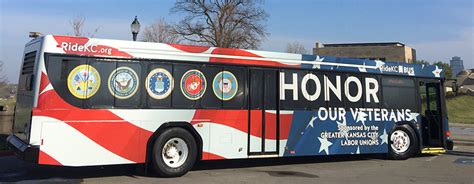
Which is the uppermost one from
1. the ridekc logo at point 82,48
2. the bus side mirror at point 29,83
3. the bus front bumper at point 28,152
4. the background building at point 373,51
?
the background building at point 373,51

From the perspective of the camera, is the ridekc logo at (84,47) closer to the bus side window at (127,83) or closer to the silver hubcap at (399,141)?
the bus side window at (127,83)

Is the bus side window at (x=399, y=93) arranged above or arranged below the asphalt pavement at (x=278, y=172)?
above

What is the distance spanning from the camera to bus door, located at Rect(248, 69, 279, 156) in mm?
9148

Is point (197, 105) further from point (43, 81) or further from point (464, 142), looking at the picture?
point (464, 142)

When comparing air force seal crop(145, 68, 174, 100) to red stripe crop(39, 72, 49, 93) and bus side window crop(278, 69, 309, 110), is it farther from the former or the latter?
bus side window crop(278, 69, 309, 110)

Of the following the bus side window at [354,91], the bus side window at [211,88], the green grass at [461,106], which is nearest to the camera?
the bus side window at [211,88]

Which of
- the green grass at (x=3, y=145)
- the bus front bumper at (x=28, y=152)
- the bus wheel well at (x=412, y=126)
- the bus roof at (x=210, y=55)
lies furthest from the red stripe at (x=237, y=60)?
the green grass at (x=3, y=145)

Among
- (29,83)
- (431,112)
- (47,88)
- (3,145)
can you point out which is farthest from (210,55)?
(3,145)

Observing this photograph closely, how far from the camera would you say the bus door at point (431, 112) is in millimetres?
11688

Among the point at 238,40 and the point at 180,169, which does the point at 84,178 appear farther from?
the point at 238,40

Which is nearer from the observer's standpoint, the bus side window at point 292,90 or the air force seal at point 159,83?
the air force seal at point 159,83

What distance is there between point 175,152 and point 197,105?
1.07m

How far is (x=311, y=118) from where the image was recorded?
9.91 metres

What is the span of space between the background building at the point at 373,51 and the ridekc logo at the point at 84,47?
65.2 metres
